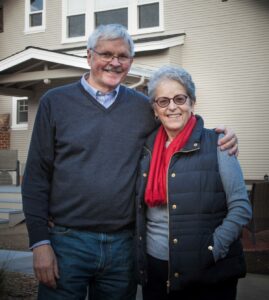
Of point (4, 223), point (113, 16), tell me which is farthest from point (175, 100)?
point (113, 16)

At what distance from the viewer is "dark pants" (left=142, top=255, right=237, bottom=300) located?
2.52 metres

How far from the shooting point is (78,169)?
2672 millimetres

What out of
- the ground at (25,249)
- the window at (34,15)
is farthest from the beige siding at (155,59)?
the ground at (25,249)

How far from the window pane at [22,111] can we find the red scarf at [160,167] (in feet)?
46.9

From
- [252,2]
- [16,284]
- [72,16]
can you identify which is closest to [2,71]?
[72,16]

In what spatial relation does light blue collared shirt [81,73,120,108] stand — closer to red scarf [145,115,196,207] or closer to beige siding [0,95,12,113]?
red scarf [145,115,196,207]

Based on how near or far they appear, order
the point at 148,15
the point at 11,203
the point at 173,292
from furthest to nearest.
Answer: the point at 148,15, the point at 11,203, the point at 173,292

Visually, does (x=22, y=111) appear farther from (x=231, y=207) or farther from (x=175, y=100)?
(x=231, y=207)

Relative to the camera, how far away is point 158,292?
2.68 metres

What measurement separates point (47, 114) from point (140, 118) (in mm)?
532

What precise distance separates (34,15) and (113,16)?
3.26 m

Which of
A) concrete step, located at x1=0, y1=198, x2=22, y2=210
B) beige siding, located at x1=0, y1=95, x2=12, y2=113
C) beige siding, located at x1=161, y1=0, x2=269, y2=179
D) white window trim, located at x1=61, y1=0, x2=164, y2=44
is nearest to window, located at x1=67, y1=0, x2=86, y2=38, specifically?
white window trim, located at x1=61, y1=0, x2=164, y2=44

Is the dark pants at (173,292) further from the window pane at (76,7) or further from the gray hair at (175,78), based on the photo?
the window pane at (76,7)

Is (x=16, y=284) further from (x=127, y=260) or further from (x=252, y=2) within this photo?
(x=252, y=2)
